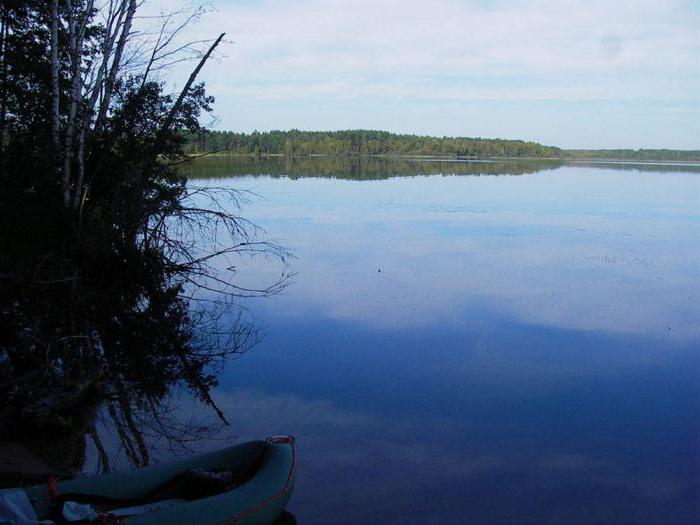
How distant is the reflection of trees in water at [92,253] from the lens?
19.5 feet

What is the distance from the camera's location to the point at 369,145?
304 feet

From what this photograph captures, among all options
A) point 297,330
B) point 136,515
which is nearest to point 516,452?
point 136,515

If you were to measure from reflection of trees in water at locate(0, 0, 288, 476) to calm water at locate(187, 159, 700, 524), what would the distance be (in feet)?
2.59

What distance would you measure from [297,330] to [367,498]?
13.8 feet

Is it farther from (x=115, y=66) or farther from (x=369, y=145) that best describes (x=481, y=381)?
(x=369, y=145)

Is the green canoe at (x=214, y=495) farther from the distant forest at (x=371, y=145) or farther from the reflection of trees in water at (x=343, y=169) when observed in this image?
the distant forest at (x=371, y=145)

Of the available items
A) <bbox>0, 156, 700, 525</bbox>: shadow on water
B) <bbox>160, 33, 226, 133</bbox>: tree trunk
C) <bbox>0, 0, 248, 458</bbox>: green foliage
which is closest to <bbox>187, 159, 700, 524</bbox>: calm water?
<bbox>0, 156, 700, 525</bbox>: shadow on water

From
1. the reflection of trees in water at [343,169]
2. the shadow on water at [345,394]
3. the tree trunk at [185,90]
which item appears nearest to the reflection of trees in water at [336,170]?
the reflection of trees in water at [343,169]

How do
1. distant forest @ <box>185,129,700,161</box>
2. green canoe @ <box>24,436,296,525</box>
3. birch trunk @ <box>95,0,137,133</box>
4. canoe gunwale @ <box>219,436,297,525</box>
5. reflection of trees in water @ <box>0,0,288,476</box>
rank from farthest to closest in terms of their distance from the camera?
1. distant forest @ <box>185,129,700,161</box>
2. birch trunk @ <box>95,0,137,133</box>
3. reflection of trees in water @ <box>0,0,288,476</box>
4. canoe gunwale @ <box>219,436,297,525</box>
5. green canoe @ <box>24,436,296,525</box>

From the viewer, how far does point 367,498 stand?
15.1 feet

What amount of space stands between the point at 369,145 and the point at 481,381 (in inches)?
3428

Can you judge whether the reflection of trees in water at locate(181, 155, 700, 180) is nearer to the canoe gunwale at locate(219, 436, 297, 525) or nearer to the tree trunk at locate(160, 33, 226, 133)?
the tree trunk at locate(160, 33, 226, 133)

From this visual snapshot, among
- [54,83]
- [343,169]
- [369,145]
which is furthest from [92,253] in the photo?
[369,145]

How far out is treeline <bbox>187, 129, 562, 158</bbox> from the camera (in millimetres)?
84688
